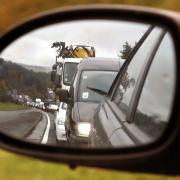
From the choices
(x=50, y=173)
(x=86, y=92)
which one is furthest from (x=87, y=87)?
(x=50, y=173)

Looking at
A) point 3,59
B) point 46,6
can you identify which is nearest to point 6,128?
point 3,59

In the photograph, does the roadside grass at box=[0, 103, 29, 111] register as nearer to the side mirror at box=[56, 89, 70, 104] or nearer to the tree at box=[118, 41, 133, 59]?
the side mirror at box=[56, 89, 70, 104]

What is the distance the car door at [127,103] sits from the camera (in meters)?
1.84

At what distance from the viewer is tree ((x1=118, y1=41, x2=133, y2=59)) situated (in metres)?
2.16

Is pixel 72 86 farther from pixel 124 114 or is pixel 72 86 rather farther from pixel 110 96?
pixel 124 114

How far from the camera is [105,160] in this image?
1370 mm

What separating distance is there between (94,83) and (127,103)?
15 centimetres

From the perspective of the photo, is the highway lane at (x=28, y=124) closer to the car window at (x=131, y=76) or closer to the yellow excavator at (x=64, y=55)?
the yellow excavator at (x=64, y=55)

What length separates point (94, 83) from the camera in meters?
2.25

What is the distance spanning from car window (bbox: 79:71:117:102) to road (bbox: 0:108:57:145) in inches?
6.2

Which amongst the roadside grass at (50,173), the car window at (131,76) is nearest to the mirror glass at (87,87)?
the car window at (131,76)

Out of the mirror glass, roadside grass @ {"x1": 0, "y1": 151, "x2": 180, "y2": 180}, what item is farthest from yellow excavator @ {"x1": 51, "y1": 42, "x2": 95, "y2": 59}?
roadside grass @ {"x1": 0, "y1": 151, "x2": 180, "y2": 180}

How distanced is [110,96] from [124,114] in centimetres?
32

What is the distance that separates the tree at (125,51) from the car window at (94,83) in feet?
0.30
